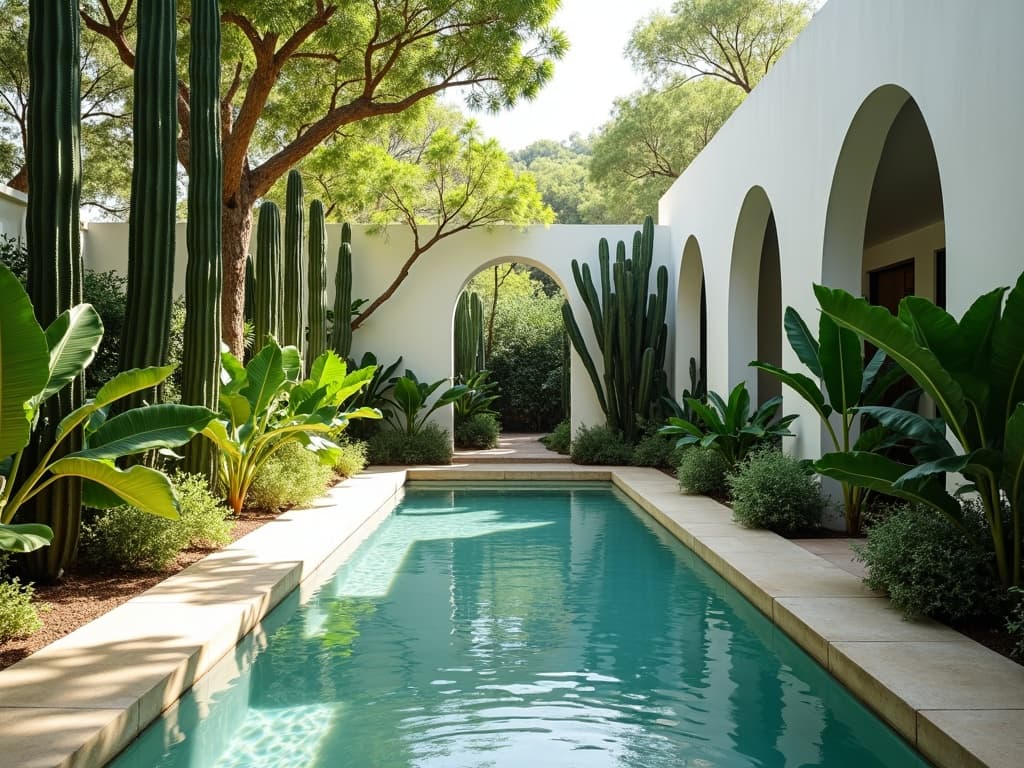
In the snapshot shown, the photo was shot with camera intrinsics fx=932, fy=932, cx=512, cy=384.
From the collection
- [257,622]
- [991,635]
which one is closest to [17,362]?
[257,622]

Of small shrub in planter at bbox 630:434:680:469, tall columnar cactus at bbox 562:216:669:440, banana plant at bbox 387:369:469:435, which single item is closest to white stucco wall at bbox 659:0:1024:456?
tall columnar cactus at bbox 562:216:669:440

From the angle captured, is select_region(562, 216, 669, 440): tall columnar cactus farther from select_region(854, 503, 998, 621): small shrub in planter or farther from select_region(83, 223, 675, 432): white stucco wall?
select_region(854, 503, 998, 621): small shrub in planter

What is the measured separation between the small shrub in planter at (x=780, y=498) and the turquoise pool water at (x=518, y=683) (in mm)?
968

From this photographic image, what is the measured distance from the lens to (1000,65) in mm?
4980

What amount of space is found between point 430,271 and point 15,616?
11.3 m

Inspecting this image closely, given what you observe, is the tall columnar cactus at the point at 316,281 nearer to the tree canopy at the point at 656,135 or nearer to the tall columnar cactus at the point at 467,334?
the tall columnar cactus at the point at 467,334

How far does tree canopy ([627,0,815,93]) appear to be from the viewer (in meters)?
22.1

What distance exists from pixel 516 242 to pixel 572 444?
3453 mm

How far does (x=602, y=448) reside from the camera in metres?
14.0

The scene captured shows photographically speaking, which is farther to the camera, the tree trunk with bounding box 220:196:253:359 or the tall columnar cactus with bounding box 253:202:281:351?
the tree trunk with bounding box 220:196:253:359

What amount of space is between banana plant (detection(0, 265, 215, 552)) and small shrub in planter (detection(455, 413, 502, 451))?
38.9 feet

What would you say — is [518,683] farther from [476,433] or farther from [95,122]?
[95,122]

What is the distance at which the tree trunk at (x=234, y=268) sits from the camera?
1047 centimetres

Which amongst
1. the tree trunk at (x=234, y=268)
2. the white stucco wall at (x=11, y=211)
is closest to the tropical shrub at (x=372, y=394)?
the tree trunk at (x=234, y=268)
